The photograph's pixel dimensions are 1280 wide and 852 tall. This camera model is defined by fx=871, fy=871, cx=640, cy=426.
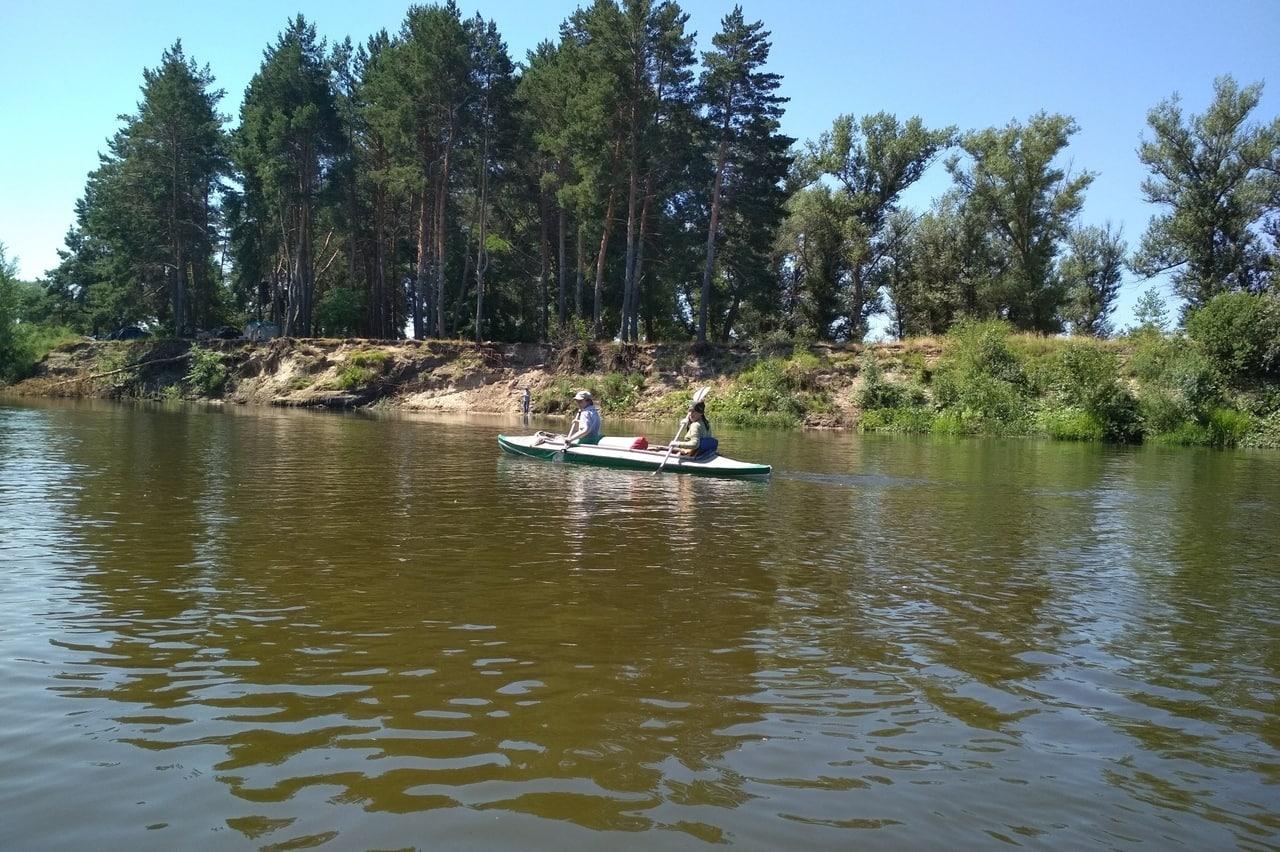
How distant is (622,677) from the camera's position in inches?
242

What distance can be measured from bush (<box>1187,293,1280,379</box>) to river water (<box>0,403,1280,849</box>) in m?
26.9

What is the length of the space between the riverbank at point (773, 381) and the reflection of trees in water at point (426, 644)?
28.8m

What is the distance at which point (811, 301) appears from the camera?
196 ft

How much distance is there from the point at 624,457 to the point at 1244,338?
30.4 meters

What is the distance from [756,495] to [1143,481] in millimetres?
9953

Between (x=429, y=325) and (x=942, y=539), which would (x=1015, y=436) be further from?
(x=429, y=325)

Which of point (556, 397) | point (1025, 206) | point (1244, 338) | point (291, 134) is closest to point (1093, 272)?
point (1025, 206)

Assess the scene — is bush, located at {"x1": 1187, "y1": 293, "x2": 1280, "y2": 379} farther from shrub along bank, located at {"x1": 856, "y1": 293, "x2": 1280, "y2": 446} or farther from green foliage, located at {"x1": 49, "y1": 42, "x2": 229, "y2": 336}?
green foliage, located at {"x1": 49, "y1": 42, "x2": 229, "y2": 336}

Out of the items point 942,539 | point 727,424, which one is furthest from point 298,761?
point 727,424

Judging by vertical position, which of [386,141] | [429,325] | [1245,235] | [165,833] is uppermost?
[386,141]

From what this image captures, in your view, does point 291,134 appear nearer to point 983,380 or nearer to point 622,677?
point 983,380

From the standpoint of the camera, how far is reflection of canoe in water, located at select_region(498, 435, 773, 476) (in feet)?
61.1

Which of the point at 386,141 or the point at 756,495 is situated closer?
the point at 756,495

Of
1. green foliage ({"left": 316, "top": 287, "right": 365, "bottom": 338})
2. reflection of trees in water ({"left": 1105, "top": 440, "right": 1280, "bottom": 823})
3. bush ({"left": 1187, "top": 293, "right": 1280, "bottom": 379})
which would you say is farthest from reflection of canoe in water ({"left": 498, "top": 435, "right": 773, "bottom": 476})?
green foliage ({"left": 316, "top": 287, "right": 365, "bottom": 338})
